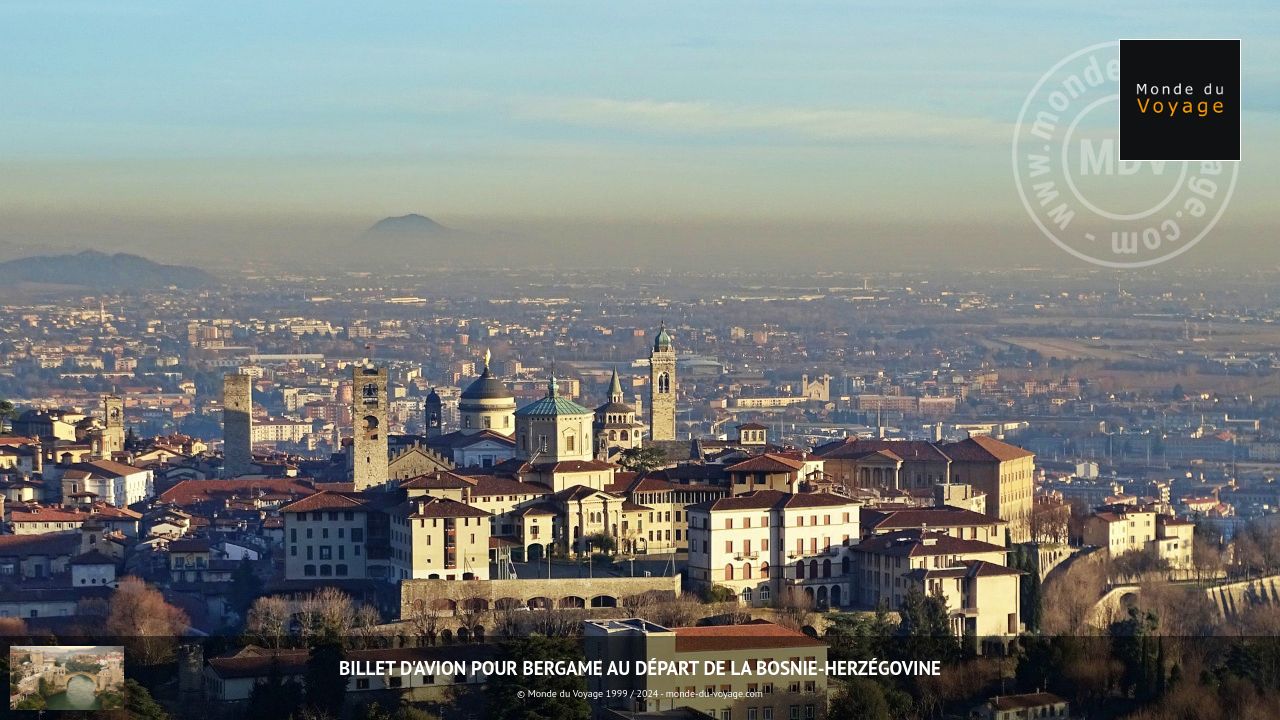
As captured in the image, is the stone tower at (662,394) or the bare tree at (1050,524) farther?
the stone tower at (662,394)

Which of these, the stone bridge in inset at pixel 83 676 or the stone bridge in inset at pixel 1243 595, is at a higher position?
the stone bridge in inset at pixel 83 676

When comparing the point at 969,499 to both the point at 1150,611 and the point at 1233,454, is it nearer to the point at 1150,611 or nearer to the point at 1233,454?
the point at 1150,611

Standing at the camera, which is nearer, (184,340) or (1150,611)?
(1150,611)

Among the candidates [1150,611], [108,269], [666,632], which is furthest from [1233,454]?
[108,269]

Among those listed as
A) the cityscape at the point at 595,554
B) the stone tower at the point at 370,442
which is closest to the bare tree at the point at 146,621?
the cityscape at the point at 595,554

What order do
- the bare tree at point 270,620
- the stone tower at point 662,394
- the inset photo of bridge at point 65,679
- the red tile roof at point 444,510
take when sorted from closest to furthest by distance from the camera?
1. the inset photo of bridge at point 65,679
2. the bare tree at point 270,620
3. the red tile roof at point 444,510
4. the stone tower at point 662,394

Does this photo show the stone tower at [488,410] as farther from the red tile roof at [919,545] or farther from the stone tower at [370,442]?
the red tile roof at [919,545]
